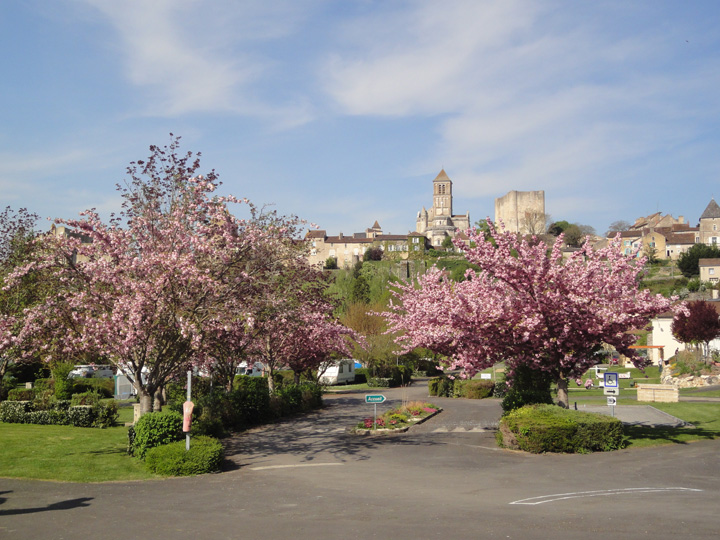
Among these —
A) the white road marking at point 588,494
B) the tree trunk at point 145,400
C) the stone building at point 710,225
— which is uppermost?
the stone building at point 710,225

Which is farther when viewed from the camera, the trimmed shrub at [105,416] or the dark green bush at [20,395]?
the dark green bush at [20,395]

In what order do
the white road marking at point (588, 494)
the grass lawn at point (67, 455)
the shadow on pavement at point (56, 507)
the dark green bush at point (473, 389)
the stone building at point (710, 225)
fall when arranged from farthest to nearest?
the stone building at point (710, 225), the dark green bush at point (473, 389), the grass lawn at point (67, 455), the white road marking at point (588, 494), the shadow on pavement at point (56, 507)

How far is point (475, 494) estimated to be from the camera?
13.2 m

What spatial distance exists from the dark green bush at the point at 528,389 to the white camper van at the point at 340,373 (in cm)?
2721

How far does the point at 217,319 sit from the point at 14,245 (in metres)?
15.2

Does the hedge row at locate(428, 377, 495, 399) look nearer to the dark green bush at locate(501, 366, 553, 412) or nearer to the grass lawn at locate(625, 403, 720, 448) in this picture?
the grass lawn at locate(625, 403, 720, 448)

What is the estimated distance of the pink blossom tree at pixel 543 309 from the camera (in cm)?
1808

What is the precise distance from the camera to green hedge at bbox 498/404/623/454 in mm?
18250

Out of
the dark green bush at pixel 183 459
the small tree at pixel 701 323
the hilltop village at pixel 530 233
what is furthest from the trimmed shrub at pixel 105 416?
the hilltop village at pixel 530 233

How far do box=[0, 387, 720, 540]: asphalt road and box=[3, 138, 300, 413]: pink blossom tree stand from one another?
12.8ft

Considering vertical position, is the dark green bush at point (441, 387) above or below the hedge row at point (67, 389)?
below

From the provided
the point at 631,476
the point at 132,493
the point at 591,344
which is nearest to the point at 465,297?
the point at 591,344

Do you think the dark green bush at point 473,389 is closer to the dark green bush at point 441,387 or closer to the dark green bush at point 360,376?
the dark green bush at point 441,387

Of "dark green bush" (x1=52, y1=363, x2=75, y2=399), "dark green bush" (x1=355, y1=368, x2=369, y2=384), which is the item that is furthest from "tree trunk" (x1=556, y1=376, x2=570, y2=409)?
"dark green bush" (x1=355, y1=368, x2=369, y2=384)
